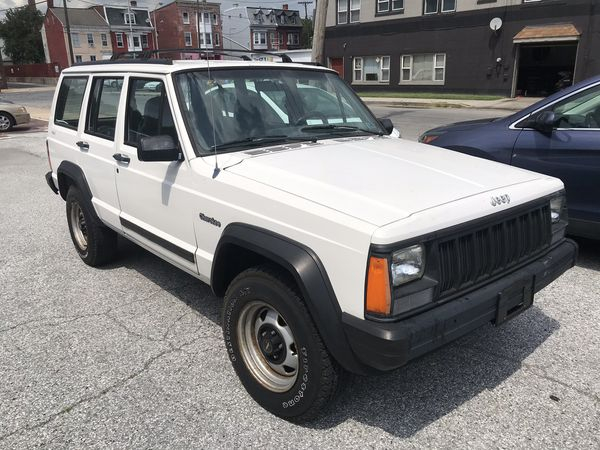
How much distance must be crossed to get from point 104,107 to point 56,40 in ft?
245

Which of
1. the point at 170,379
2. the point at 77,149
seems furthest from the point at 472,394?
the point at 77,149

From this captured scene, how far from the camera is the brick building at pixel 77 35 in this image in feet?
221

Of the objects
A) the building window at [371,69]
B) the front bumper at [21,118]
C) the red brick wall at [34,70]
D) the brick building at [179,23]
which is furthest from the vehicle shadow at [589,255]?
the brick building at [179,23]

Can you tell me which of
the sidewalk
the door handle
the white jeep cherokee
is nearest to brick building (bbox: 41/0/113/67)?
the sidewalk

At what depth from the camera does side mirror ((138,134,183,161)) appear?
124 inches

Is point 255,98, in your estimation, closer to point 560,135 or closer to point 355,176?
point 355,176

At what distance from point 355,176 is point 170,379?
1.69 m

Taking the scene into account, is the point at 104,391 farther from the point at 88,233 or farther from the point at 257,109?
the point at 88,233

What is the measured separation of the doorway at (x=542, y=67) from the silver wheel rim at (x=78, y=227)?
25.2 meters

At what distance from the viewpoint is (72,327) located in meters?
3.90

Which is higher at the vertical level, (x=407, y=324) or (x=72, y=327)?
(x=407, y=324)

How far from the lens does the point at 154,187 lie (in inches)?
143

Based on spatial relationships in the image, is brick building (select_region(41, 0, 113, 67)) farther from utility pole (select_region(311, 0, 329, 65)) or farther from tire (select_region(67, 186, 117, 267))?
tire (select_region(67, 186, 117, 267))

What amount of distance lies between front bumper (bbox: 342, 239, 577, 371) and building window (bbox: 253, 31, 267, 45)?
7429 centimetres
